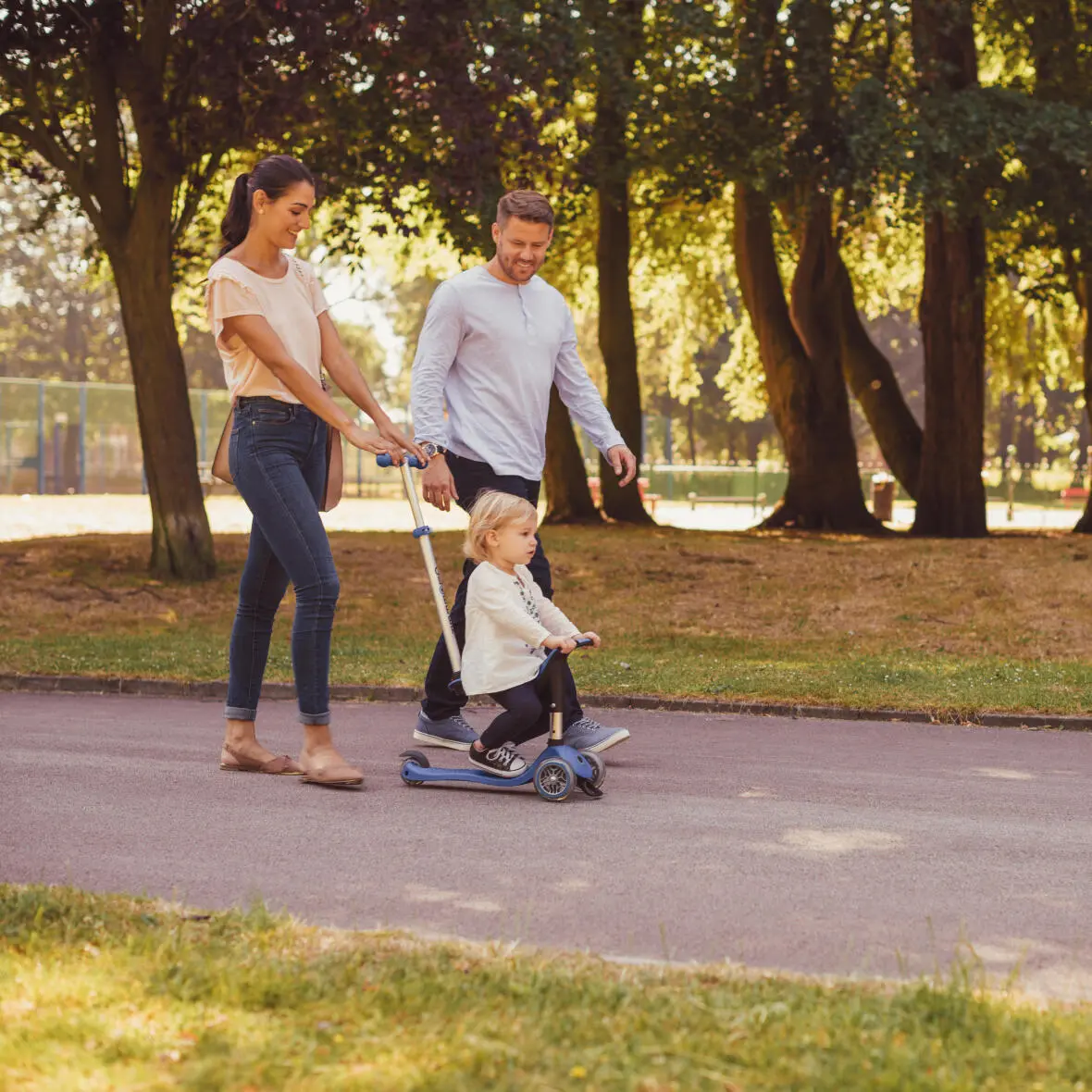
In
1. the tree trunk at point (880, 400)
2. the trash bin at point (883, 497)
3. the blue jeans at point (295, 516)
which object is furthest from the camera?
the trash bin at point (883, 497)

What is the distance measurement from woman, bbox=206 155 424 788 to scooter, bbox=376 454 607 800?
0.23m

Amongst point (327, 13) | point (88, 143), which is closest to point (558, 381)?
point (327, 13)

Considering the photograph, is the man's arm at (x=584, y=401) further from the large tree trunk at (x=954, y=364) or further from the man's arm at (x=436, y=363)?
the large tree trunk at (x=954, y=364)

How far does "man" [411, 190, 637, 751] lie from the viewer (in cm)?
671

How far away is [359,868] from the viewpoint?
16.3 feet

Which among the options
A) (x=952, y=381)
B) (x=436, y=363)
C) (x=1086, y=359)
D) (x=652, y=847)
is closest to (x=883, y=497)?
(x=1086, y=359)

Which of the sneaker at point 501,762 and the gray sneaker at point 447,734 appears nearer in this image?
the sneaker at point 501,762

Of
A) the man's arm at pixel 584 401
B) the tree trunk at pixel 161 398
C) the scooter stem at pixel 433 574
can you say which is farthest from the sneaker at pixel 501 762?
the tree trunk at pixel 161 398

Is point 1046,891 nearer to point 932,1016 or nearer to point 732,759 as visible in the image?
point 932,1016

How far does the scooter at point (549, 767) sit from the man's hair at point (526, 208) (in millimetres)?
1036

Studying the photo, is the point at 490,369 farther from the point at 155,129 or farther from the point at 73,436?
the point at 73,436

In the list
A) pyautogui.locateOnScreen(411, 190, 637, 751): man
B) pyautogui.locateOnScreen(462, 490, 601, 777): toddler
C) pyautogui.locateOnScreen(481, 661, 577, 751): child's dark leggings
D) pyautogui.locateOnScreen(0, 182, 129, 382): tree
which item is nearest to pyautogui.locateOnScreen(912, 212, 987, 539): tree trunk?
pyautogui.locateOnScreen(411, 190, 637, 751): man

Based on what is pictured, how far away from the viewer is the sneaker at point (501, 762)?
6.29m

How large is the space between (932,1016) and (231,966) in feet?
4.95
